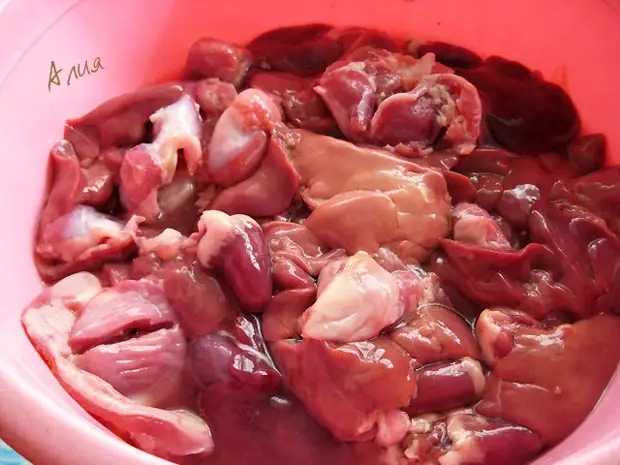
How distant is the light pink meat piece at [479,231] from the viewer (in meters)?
1.11

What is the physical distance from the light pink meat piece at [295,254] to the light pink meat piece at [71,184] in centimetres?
31

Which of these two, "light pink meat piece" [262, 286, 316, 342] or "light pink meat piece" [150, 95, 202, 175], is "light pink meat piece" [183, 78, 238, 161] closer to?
"light pink meat piece" [150, 95, 202, 175]

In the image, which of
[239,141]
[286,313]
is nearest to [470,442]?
[286,313]

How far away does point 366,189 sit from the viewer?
1146 mm

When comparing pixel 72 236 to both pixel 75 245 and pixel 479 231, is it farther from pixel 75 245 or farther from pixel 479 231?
pixel 479 231

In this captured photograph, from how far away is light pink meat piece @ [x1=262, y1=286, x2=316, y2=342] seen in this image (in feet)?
3.37

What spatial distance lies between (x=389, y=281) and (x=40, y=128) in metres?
0.67

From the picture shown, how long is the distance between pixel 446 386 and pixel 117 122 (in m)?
0.76

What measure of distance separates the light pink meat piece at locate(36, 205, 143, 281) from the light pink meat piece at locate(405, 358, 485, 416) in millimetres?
534

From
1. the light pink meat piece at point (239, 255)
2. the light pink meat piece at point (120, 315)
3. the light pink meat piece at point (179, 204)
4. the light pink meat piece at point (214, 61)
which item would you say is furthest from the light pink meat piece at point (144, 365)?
the light pink meat piece at point (214, 61)

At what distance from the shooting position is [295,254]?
42.9 inches

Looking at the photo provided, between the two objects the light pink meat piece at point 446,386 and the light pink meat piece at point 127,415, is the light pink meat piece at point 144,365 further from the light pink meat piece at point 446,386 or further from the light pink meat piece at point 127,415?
the light pink meat piece at point 446,386

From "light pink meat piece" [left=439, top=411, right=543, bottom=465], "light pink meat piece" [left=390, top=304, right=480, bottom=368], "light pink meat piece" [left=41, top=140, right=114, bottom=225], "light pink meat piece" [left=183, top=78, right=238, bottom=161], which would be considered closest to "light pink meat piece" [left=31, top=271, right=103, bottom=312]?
"light pink meat piece" [left=41, top=140, right=114, bottom=225]

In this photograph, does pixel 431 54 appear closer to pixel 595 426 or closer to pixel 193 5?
pixel 193 5
